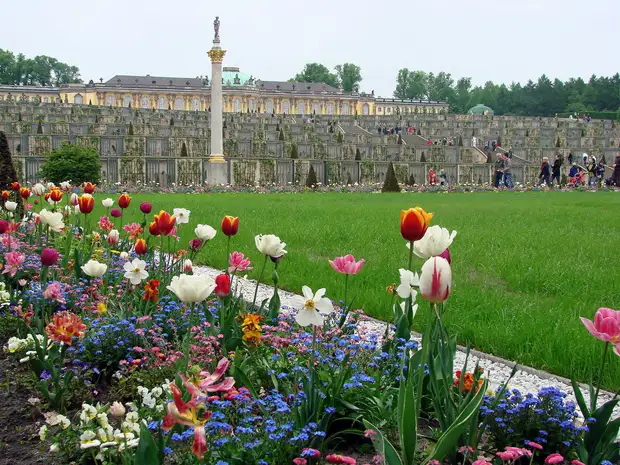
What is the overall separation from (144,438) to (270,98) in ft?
379

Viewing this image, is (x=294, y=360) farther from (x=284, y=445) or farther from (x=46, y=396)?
(x=46, y=396)

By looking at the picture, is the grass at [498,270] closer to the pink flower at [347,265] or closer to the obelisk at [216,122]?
the pink flower at [347,265]

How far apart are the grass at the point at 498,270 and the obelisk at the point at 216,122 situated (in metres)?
16.9

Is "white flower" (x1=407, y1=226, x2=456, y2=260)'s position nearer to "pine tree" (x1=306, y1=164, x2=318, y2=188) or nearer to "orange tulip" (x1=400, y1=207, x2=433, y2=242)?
"orange tulip" (x1=400, y1=207, x2=433, y2=242)

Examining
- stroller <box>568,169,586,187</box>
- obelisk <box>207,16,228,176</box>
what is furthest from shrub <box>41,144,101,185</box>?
stroller <box>568,169,586,187</box>

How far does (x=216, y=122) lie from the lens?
3173 cm

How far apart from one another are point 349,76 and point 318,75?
5.97 metres

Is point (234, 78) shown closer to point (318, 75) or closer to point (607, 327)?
point (318, 75)

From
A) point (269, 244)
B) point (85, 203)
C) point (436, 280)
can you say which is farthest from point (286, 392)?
point (85, 203)

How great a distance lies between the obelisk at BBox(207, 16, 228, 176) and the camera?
102 ft

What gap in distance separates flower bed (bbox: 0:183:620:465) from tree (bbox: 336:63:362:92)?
133 meters

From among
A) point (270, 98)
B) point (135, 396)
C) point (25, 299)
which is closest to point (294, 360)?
point (135, 396)

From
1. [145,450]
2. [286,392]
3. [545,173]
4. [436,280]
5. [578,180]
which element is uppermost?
[436,280]

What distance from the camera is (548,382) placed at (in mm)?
3688
